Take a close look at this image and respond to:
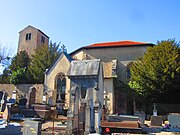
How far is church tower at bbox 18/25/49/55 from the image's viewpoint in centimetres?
4175

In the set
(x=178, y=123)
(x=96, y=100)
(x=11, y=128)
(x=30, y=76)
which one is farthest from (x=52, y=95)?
(x=11, y=128)

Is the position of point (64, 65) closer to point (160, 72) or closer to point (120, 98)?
point (120, 98)

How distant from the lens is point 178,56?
867 inches

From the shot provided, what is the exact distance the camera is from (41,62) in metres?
33.0

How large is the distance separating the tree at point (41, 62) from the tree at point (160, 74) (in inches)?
582

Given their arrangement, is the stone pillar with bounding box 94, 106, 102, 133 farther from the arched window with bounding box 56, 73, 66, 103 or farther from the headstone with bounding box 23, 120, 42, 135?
the arched window with bounding box 56, 73, 66, 103

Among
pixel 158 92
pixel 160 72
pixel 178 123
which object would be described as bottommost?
pixel 178 123

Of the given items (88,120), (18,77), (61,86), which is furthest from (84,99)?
(18,77)

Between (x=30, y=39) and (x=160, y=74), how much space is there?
30091 mm

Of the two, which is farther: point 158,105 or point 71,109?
point 158,105

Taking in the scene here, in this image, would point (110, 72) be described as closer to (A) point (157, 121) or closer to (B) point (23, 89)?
(A) point (157, 121)

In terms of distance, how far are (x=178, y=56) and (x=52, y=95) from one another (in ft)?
51.8

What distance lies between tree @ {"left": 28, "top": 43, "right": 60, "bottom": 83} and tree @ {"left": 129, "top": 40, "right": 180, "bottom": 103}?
48.5 ft

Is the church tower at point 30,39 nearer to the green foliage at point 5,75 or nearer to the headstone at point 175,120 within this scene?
the green foliage at point 5,75
